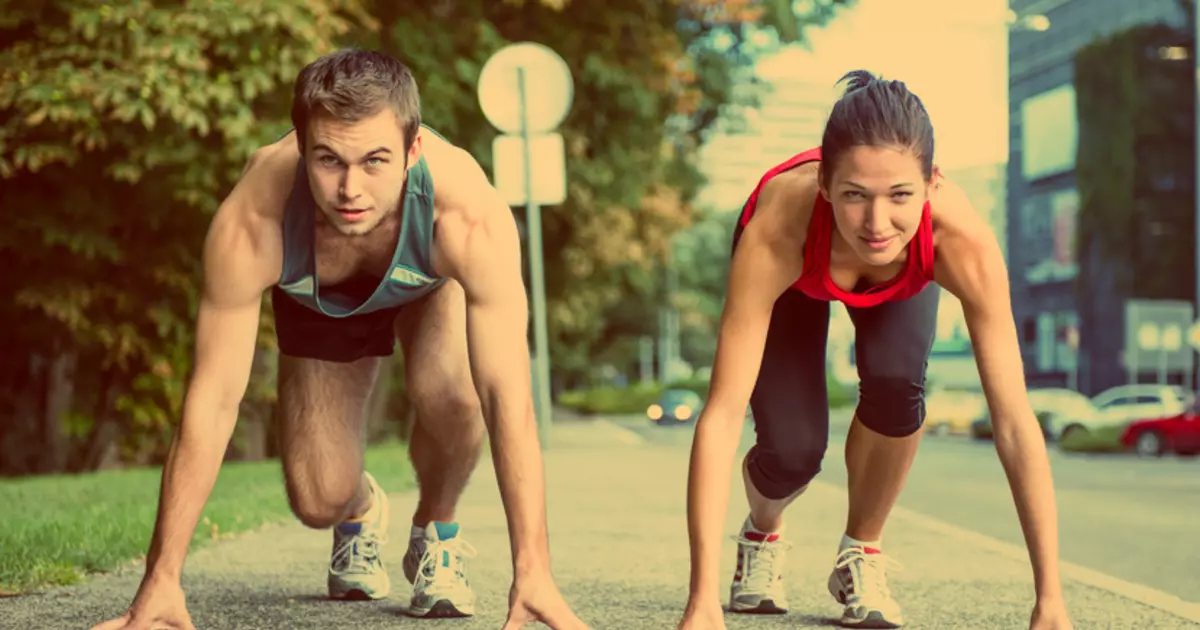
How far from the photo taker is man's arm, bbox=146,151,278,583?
3783 millimetres

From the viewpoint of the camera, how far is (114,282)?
569 inches

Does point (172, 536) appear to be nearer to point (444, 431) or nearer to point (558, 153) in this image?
point (444, 431)

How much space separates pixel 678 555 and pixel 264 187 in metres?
3.22

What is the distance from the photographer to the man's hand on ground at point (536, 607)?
3617mm

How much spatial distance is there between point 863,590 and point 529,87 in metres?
9.35

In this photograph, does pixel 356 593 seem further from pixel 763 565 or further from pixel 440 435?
pixel 763 565

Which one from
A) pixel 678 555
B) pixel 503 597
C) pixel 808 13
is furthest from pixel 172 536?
pixel 808 13

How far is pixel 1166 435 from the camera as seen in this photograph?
86.3 ft

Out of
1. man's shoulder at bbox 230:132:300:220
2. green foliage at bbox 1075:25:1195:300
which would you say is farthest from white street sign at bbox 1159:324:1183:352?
man's shoulder at bbox 230:132:300:220

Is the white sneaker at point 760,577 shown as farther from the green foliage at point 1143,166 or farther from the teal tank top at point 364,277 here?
the green foliage at point 1143,166

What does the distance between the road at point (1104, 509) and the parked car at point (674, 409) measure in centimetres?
2171

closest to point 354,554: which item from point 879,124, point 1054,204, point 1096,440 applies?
point 879,124

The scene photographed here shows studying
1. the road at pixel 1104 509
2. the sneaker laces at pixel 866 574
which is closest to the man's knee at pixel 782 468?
the sneaker laces at pixel 866 574

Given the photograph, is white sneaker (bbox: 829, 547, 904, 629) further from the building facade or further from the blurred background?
the building facade
